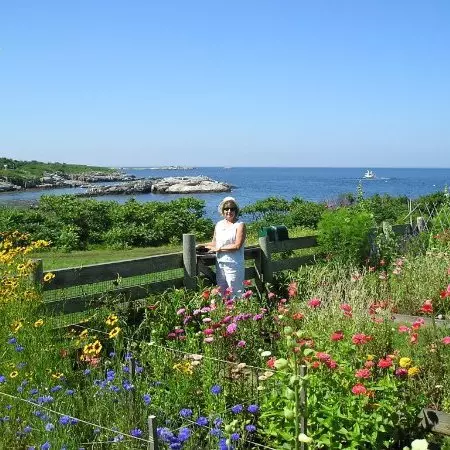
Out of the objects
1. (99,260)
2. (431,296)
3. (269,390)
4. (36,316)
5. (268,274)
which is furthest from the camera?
(99,260)

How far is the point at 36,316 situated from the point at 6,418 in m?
1.87

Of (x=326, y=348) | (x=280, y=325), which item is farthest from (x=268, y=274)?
(x=326, y=348)

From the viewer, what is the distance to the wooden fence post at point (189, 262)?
778 centimetres

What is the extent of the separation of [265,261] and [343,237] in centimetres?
158

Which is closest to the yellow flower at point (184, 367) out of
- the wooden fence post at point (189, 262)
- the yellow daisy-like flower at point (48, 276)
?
the yellow daisy-like flower at point (48, 276)

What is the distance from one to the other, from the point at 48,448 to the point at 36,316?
2.46m

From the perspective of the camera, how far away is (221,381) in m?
4.56

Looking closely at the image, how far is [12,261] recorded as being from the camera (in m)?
6.29

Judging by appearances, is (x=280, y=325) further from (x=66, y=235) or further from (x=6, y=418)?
(x=66, y=235)

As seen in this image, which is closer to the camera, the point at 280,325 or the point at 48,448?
the point at 48,448

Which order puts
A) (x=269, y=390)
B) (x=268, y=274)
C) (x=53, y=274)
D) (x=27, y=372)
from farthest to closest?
1. (x=268, y=274)
2. (x=53, y=274)
3. (x=27, y=372)
4. (x=269, y=390)

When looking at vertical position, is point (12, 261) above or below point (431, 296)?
above

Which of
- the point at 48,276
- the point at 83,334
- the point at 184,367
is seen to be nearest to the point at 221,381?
the point at 184,367

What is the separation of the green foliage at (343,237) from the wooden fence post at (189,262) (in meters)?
2.98
